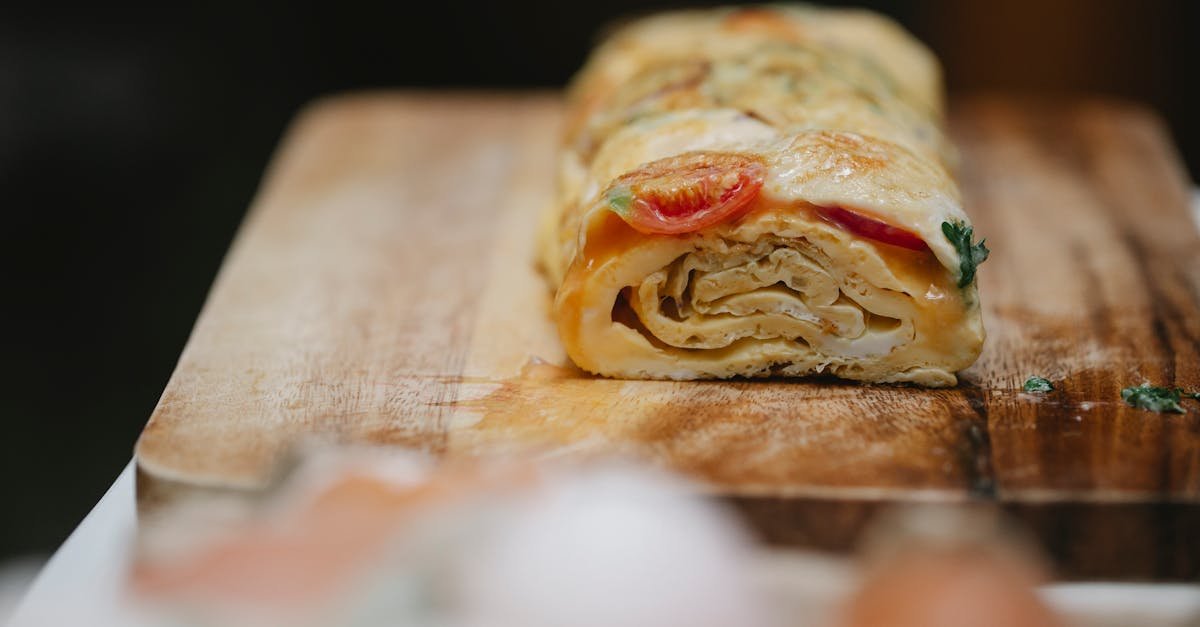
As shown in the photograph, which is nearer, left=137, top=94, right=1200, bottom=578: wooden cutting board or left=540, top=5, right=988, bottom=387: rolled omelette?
left=137, top=94, right=1200, bottom=578: wooden cutting board

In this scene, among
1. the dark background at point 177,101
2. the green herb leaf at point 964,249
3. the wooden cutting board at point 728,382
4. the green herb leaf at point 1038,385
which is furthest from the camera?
the dark background at point 177,101

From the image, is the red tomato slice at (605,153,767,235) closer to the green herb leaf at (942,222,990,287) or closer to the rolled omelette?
the rolled omelette

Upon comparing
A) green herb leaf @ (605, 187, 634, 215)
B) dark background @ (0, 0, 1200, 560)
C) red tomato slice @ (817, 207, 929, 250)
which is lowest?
dark background @ (0, 0, 1200, 560)

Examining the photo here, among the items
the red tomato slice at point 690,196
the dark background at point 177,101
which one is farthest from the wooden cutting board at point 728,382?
the dark background at point 177,101

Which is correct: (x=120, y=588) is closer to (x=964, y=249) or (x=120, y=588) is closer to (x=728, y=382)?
(x=728, y=382)

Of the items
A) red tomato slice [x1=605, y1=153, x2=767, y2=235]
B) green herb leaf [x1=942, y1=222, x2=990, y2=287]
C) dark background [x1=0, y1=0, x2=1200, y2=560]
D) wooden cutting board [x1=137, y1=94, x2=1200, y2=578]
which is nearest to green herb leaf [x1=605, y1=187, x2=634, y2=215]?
red tomato slice [x1=605, y1=153, x2=767, y2=235]

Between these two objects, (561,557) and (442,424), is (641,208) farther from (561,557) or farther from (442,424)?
(561,557)

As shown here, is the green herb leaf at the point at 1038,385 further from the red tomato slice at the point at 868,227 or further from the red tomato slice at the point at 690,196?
the red tomato slice at the point at 690,196
